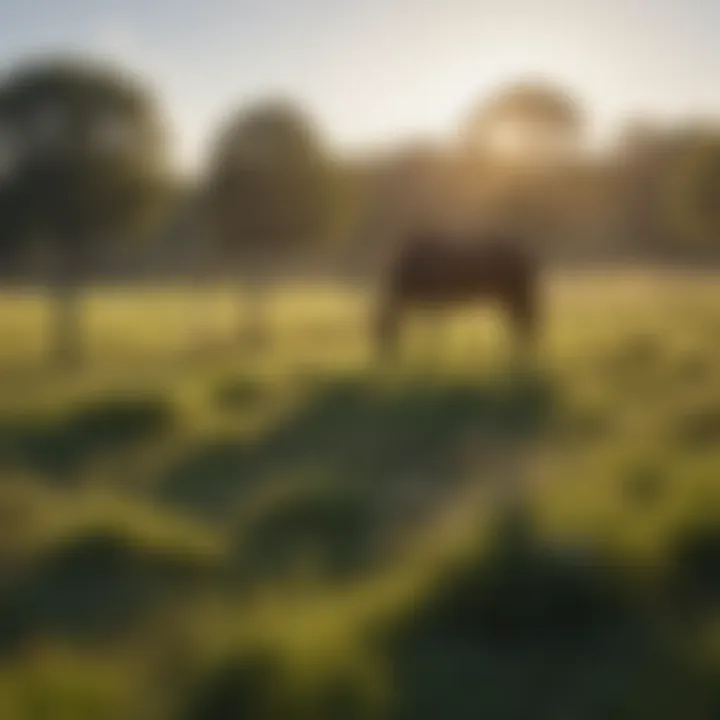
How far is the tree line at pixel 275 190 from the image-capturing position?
59.7 inches

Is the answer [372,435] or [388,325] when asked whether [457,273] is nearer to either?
[388,325]

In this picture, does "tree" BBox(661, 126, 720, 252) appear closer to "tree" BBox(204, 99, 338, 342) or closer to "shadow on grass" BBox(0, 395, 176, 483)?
"tree" BBox(204, 99, 338, 342)

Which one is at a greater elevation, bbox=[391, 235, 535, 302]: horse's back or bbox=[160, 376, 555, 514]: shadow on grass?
bbox=[391, 235, 535, 302]: horse's back

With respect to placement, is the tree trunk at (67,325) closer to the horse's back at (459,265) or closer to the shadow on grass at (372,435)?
the shadow on grass at (372,435)

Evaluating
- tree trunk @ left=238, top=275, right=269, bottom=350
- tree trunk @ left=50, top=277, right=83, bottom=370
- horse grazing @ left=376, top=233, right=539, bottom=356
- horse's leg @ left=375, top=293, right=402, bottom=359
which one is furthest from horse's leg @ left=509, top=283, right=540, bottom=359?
tree trunk @ left=50, top=277, right=83, bottom=370

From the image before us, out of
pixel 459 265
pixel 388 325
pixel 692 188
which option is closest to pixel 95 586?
pixel 388 325

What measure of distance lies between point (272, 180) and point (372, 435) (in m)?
0.43

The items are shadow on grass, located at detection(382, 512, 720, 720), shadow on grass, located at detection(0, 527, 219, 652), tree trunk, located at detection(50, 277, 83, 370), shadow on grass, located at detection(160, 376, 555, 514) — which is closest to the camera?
shadow on grass, located at detection(382, 512, 720, 720)

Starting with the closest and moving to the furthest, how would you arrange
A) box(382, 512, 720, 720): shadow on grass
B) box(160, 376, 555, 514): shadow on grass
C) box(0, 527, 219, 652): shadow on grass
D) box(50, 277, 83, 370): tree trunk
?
1. box(382, 512, 720, 720): shadow on grass
2. box(0, 527, 219, 652): shadow on grass
3. box(160, 376, 555, 514): shadow on grass
4. box(50, 277, 83, 370): tree trunk

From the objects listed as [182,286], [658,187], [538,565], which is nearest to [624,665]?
[538,565]

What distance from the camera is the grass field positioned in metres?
1.10

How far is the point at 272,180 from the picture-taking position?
61.1 inches

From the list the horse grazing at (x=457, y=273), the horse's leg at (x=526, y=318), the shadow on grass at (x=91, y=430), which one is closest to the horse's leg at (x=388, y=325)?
the horse grazing at (x=457, y=273)

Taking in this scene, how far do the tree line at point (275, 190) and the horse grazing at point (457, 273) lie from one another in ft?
0.14
